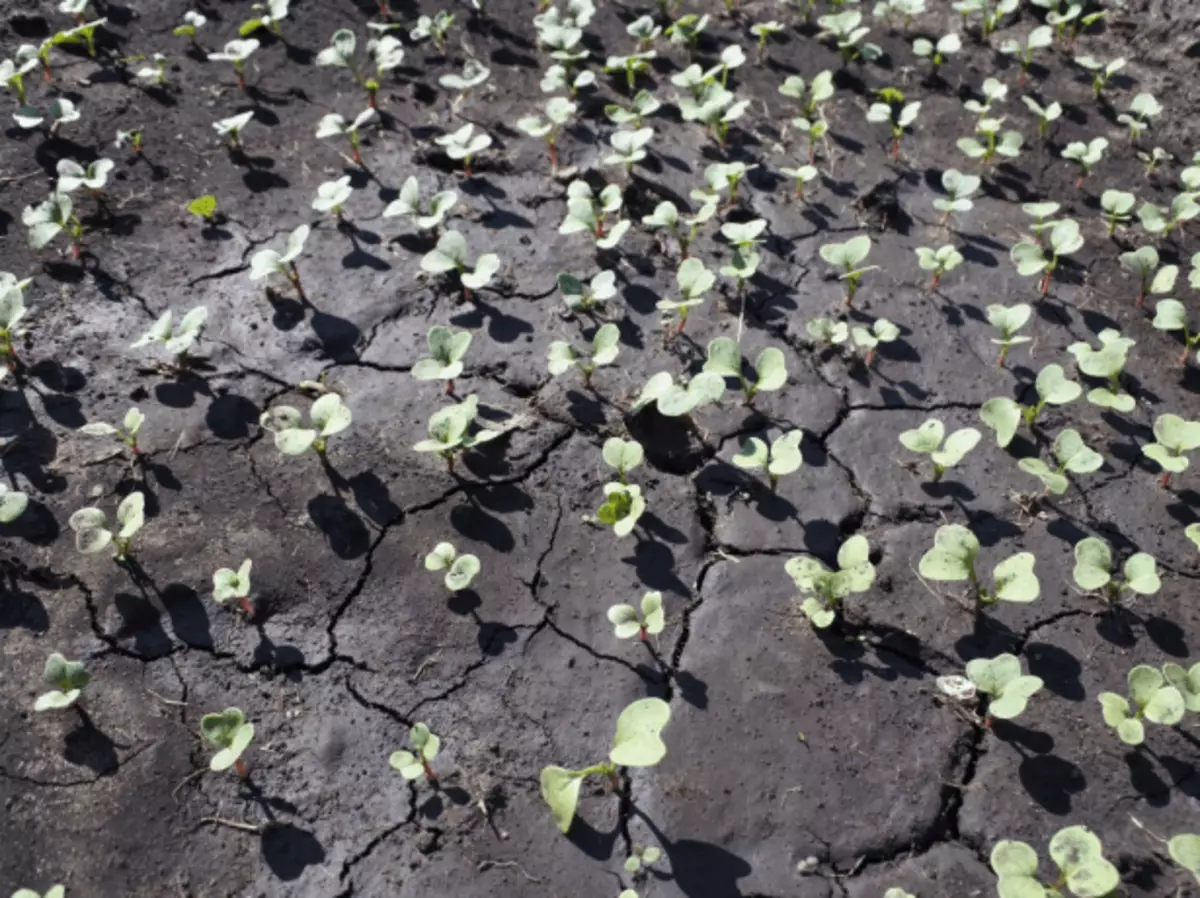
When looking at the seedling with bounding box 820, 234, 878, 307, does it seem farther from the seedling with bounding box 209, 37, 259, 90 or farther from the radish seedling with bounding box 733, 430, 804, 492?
the seedling with bounding box 209, 37, 259, 90

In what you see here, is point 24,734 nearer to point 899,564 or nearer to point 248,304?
point 248,304

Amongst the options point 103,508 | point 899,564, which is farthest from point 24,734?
point 899,564

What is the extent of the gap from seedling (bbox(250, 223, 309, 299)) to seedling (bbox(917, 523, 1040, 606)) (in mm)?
2114

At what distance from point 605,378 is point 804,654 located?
42.3 inches

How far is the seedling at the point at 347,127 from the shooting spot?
3.74m

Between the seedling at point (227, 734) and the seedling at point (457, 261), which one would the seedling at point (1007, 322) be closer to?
the seedling at point (457, 261)

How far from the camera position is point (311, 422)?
2.89 m

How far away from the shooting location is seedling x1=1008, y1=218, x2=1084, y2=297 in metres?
3.34

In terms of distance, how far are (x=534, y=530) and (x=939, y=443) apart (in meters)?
1.16

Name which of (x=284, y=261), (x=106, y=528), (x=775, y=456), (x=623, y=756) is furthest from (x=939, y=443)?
(x=106, y=528)

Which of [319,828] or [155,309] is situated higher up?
[155,309]

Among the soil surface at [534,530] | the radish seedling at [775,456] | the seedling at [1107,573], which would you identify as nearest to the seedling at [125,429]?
the soil surface at [534,530]

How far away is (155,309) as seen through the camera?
3307 millimetres

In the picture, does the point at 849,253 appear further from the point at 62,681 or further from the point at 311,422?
the point at 62,681
